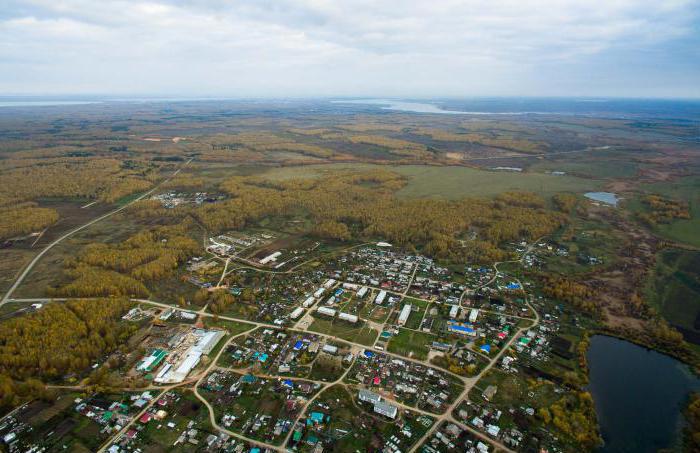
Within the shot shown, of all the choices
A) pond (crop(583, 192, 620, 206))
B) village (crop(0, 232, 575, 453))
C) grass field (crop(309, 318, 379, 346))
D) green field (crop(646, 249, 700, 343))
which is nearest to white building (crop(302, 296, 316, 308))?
village (crop(0, 232, 575, 453))

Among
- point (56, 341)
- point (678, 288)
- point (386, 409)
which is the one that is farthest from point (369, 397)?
point (678, 288)

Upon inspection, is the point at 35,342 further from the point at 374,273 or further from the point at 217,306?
the point at 374,273

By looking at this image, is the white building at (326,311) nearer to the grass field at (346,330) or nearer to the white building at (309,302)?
the grass field at (346,330)

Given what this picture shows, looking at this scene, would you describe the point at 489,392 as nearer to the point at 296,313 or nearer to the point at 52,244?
the point at 296,313

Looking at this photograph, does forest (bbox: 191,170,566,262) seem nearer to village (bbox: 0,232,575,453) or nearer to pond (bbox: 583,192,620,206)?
village (bbox: 0,232,575,453)

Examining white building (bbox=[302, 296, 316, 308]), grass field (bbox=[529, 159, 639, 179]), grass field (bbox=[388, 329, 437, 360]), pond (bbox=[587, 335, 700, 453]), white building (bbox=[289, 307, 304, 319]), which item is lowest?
pond (bbox=[587, 335, 700, 453])

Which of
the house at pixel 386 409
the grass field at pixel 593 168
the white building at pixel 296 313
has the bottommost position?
the house at pixel 386 409

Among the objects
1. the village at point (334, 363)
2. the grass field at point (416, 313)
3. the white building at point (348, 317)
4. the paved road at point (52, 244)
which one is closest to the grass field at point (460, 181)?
the paved road at point (52, 244)
